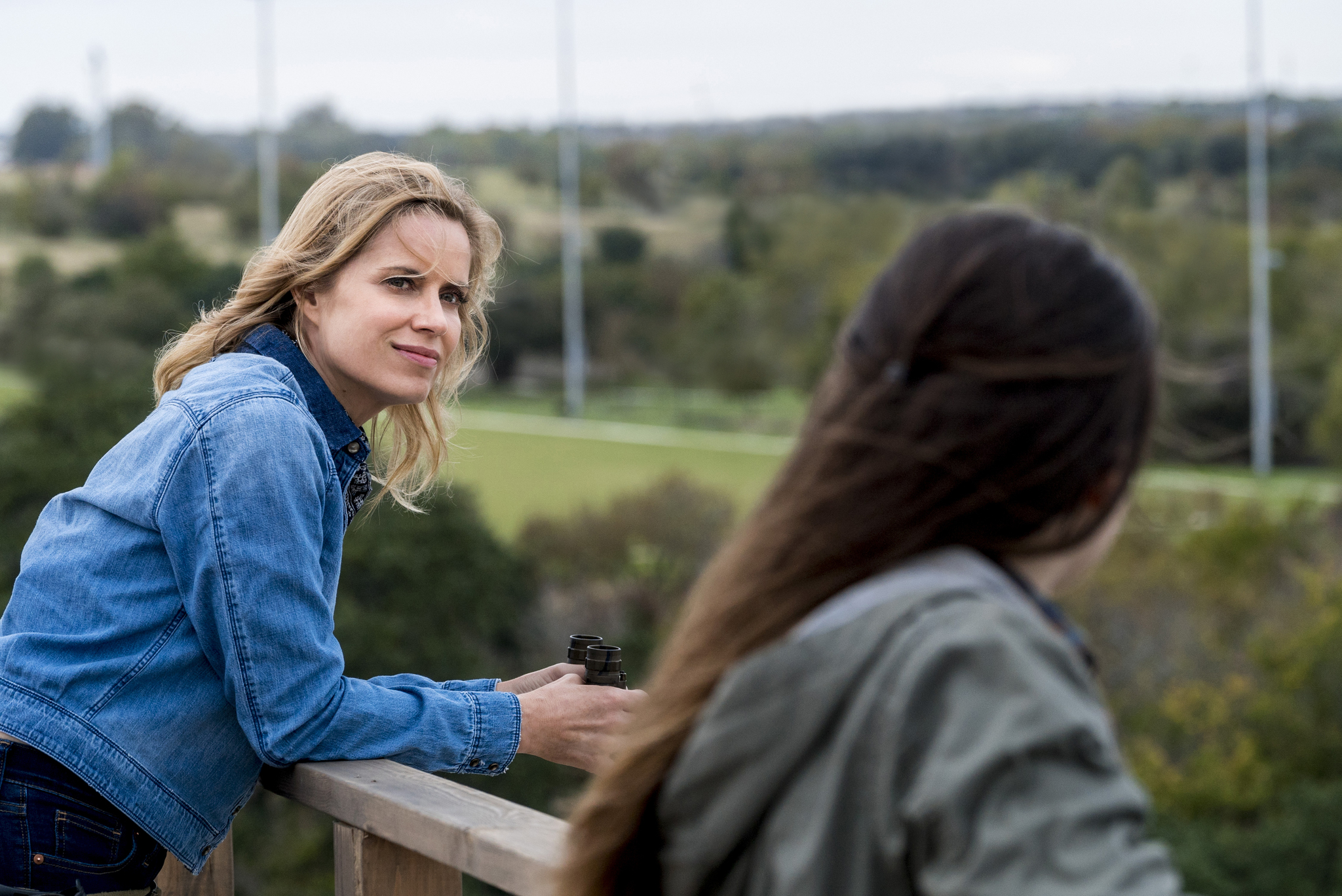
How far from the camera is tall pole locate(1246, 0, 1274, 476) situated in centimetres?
3850

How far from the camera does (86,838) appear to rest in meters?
2.01

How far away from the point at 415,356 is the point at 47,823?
32.6 inches

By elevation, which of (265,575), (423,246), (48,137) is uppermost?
(48,137)

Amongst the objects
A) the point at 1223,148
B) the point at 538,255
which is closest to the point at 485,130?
the point at 538,255

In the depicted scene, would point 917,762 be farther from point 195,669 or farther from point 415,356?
point 415,356

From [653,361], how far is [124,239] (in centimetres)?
1620

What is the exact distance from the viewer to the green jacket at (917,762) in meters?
1.07

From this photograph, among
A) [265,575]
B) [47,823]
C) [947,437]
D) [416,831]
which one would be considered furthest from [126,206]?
[947,437]

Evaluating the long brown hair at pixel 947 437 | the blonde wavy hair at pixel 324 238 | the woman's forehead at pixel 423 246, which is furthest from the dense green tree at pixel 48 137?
the long brown hair at pixel 947 437

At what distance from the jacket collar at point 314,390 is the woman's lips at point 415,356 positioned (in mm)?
120

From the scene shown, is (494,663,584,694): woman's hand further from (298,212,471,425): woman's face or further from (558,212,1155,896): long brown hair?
(558,212,1155,896): long brown hair

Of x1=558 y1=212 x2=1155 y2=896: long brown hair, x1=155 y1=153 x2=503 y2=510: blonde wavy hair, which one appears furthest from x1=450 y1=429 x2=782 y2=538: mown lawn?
x1=558 y1=212 x2=1155 y2=896: long brown hair

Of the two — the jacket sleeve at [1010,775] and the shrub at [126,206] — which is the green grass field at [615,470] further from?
the jacket sleeve at [1010,775]

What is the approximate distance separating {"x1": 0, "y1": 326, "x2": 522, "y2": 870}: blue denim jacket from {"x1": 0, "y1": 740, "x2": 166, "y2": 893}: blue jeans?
54 millimetres
